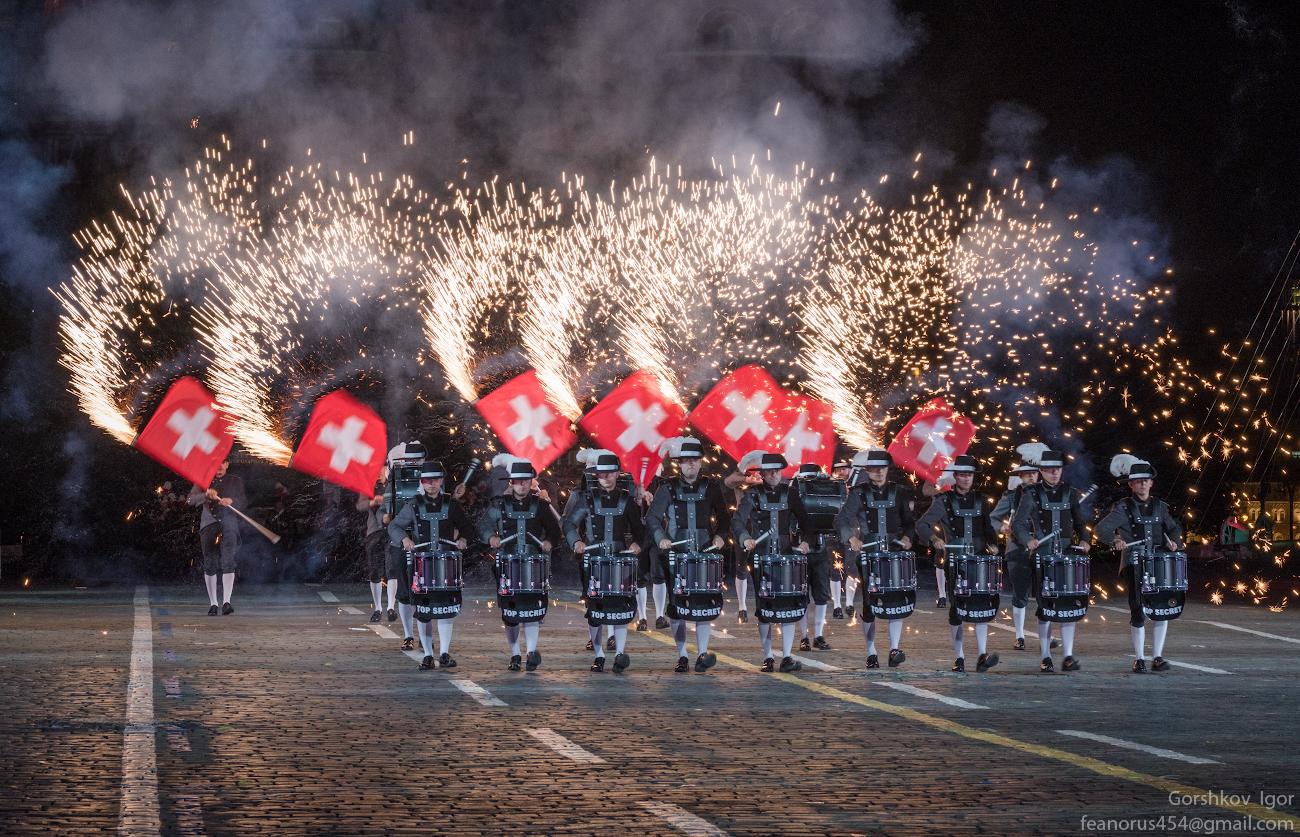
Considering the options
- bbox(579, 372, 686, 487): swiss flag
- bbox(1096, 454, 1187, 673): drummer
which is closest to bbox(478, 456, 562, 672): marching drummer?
bbox(1096, 454, 1187, 673): drummer

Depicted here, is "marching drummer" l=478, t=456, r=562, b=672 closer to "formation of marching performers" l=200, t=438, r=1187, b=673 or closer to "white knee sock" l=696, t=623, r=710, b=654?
"formation of marching performers" l=200, t=438, r=1187, b=673

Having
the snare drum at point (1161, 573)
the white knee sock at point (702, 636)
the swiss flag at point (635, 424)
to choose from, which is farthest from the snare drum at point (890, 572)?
the swiss flag at point (635, 424)

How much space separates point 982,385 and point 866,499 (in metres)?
25.6

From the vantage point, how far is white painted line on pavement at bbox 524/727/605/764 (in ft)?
36.4

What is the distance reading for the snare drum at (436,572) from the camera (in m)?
17.2

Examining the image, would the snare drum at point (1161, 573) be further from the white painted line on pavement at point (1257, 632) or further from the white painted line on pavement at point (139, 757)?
the white painted line on pavement at point (139, 757)

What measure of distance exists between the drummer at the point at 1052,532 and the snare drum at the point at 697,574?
2.95 metres

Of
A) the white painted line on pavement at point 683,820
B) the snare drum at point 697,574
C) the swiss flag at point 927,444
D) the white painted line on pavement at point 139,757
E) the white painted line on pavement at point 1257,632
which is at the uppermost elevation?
the swiss flag at point 927,444

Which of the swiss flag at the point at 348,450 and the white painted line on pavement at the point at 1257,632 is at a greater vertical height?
the swiss flag at the point at 348,450

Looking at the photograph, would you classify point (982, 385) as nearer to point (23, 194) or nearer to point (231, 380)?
point (231, 380)

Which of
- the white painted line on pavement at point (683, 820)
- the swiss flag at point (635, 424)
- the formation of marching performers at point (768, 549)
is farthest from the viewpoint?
the swiss flag at point (635, 424)

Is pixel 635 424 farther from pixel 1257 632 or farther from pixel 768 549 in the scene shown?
pixel 768 549

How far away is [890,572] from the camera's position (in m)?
17.8

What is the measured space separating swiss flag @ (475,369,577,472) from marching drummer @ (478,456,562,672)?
35.1ft
